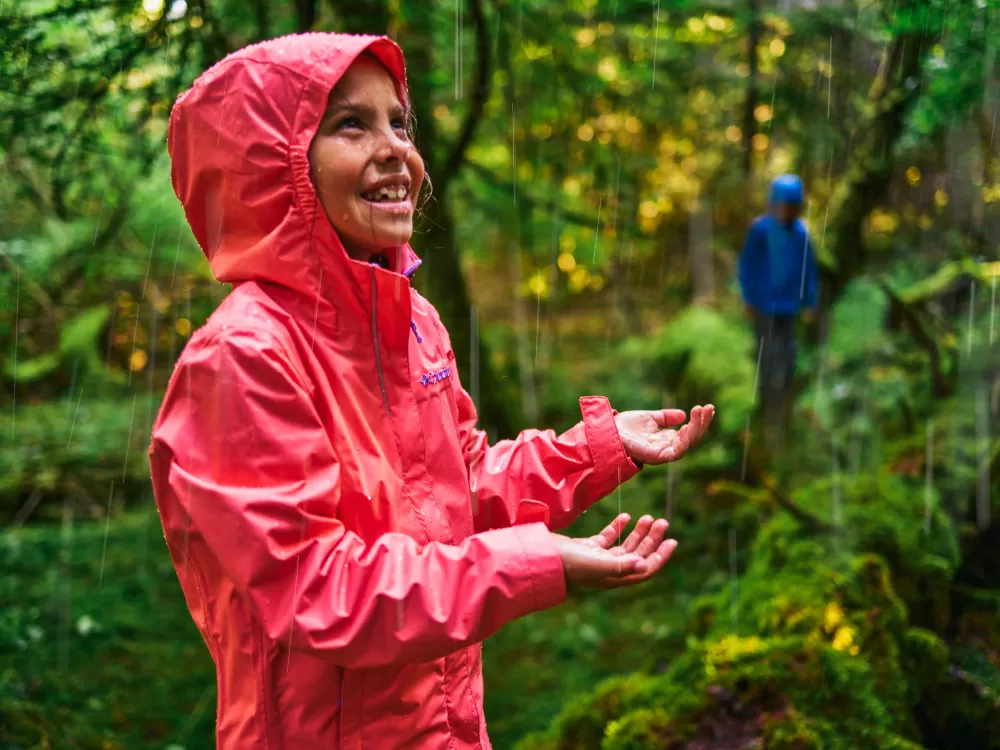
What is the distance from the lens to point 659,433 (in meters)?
2.49

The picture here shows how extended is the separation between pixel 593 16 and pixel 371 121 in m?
4.54

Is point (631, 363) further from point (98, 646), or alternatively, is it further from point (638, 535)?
point (638, 535)

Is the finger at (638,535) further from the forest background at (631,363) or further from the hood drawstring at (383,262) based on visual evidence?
the forest background at (631,363)

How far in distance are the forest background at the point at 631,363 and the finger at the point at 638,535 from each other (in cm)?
159

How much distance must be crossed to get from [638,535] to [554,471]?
0.63 meters

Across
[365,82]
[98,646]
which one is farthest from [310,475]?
[98,646]

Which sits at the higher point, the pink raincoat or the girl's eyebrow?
the girl's eyebrow

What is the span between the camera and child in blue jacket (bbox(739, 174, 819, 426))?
799 centimetres

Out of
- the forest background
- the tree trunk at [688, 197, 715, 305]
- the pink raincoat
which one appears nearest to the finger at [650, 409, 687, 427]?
the pink raincoat

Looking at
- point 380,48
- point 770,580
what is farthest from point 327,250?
point 770,580

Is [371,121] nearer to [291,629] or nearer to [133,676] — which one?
[291,629]

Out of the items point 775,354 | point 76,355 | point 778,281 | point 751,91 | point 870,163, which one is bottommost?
point 76,355

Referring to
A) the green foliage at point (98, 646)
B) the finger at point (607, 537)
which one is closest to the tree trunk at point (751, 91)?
the finger at point (607, 537)

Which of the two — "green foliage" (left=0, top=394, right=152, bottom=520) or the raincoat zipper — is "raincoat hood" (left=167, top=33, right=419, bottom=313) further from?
"green foliage" (left=0, top=394, right=152, bottom=520)
